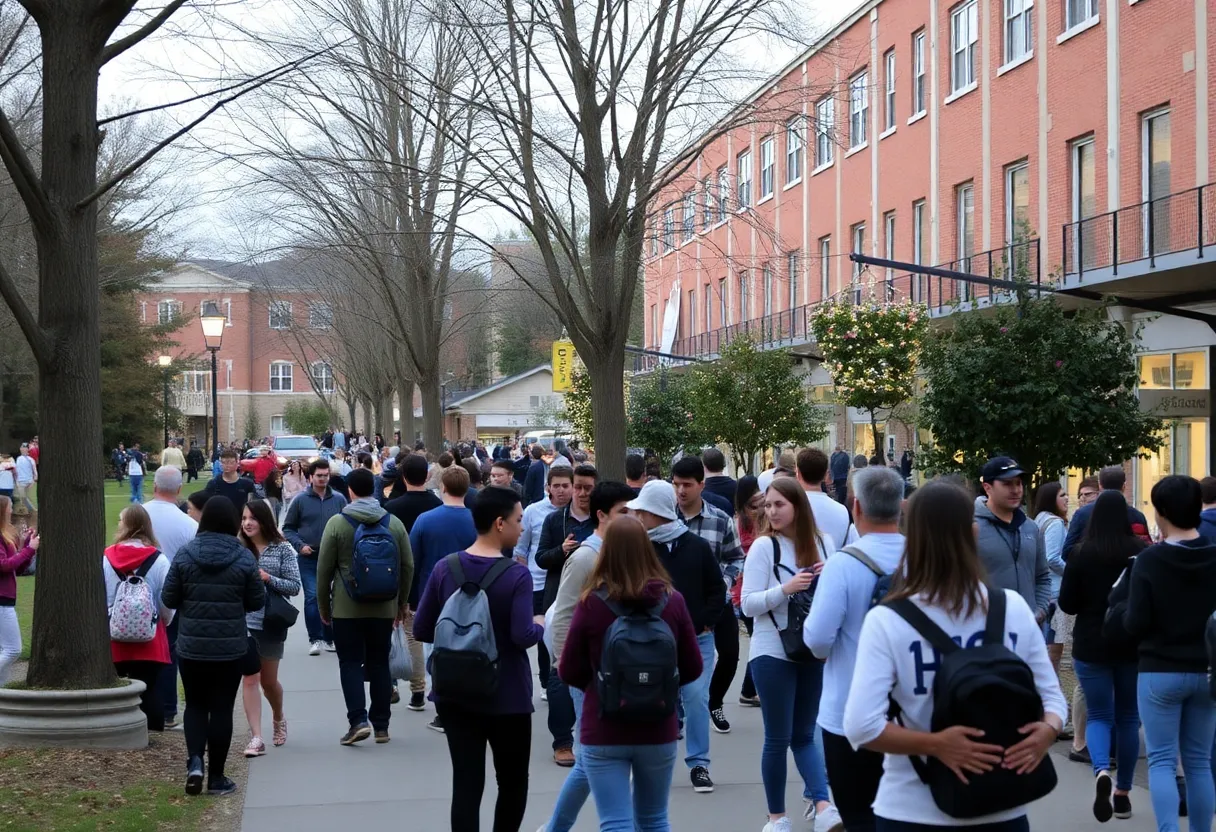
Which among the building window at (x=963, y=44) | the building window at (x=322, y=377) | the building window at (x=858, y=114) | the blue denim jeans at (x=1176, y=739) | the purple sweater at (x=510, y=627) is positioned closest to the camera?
the purple sweater at (x=510, y=627)

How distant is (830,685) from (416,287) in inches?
1075

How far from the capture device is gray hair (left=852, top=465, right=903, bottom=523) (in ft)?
17.5

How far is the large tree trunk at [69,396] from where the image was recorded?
30.0 ft

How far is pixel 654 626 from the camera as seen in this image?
5.39 metres

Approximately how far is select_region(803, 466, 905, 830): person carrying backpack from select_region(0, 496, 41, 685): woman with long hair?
676 cm

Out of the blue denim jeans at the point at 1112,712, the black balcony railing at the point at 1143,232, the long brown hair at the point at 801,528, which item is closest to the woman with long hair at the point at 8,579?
the long brown hair at the point at 801,528

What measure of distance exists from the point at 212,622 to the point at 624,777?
11.3ft

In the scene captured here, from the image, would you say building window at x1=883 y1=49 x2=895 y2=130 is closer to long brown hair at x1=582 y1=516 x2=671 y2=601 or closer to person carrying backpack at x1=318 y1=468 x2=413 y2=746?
person carrying backpack at x1=318 y1=468 x2=413 y2=746

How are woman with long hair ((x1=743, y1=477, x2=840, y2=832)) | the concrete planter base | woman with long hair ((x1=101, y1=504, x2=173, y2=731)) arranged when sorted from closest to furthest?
woman with long hair ((x1=743, y1=477, x2=840, y2=832)), the concrete planter base, woman with long hair ((x1=101, y1=504, x2=173, y2=731))

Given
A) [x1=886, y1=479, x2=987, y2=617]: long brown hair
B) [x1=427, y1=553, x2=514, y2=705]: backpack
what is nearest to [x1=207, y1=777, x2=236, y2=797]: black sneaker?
[x1=427, y1=553, x2=514, y2=705]: backpack

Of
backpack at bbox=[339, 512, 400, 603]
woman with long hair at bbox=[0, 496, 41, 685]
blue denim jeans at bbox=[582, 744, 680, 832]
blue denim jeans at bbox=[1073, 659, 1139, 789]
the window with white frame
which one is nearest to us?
blue denim jeans at bbox=[582, 744, 680, 832]

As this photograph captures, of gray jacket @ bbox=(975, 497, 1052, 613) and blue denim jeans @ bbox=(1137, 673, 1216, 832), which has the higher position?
gray jacket @ bbox=(975, 497, 1052, 613)

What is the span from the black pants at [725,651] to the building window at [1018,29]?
1973 cm

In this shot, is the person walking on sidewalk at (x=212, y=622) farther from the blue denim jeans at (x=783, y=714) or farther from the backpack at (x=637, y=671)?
the backpack at (x=637, y=671)
